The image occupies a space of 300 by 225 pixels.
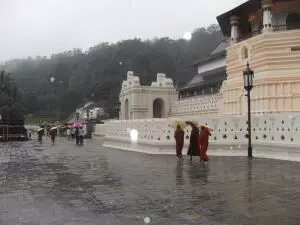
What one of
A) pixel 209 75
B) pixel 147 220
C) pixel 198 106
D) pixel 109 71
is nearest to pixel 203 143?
pixel 147 220

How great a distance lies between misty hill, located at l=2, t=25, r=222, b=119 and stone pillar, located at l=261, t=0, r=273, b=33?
56.8 m

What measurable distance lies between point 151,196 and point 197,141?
9250 millimetres

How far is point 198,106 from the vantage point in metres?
44.3

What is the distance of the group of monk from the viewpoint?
1744 cm

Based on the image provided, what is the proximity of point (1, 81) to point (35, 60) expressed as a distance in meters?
121

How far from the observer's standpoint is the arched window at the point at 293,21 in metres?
26.5

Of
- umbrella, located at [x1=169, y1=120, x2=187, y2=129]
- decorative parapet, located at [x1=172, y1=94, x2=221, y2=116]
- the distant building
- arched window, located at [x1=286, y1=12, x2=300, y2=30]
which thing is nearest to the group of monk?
umbrella, located at [x1=169, y1=120, x2=187, y2=129]

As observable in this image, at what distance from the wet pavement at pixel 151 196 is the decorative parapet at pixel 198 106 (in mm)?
26868

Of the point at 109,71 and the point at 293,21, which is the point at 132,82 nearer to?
the point at 293,21

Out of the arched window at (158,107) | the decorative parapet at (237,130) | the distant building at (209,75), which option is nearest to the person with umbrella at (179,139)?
the decorative parapet at (237,130)

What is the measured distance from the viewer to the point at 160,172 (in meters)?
14.1

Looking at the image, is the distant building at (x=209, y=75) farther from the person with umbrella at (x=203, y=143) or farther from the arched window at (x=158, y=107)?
the person with umbrella at (x=203, y=143)

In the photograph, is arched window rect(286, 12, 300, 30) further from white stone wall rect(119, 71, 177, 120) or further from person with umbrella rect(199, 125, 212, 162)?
white stone wall rect(119, 71, 177, 120)

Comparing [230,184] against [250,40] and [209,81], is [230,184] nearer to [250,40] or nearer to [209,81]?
[250,40]
